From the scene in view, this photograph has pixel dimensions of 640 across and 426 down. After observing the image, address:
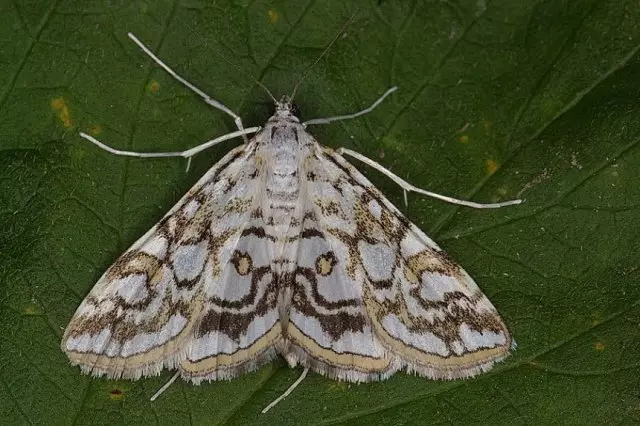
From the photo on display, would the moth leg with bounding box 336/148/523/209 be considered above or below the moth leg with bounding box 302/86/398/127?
below

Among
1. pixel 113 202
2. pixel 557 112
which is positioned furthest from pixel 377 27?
pixel 113 202

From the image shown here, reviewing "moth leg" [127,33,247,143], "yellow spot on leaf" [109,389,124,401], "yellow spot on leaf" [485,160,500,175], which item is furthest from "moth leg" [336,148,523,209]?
"yellow spot on leaf" [109,389,124,401]

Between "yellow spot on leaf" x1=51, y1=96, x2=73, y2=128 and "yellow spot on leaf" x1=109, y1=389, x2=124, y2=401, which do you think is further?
"yellow spot on leaf" x1=51, y1=96, x2=73, y2=128

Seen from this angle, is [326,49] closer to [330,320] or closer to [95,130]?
[95,130]

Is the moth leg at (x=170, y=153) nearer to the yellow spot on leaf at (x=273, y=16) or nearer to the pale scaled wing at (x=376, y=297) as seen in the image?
the pale scaled wing at (x=376, y=297)

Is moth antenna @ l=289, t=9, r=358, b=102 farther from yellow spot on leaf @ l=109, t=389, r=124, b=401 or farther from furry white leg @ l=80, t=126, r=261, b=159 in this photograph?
yellow spot on leaf @ l=109, t=389, r=124, b=401
